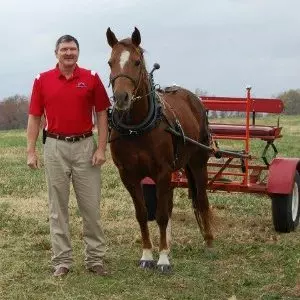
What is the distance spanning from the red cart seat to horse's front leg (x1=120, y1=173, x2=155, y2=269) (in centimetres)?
239

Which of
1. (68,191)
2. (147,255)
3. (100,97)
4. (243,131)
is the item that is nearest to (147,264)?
(147,255)

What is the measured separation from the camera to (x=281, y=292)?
4.98 meters

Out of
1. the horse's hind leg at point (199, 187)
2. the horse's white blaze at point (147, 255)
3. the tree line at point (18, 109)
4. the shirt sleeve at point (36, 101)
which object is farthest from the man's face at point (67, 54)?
the tree line at point (18, 109)

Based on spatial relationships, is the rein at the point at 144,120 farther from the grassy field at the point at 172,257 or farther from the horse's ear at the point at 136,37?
the grassy field at the point at 172,257

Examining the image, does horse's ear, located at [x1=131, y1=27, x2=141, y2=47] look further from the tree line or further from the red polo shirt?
the tree line

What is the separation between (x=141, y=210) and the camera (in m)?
5.84

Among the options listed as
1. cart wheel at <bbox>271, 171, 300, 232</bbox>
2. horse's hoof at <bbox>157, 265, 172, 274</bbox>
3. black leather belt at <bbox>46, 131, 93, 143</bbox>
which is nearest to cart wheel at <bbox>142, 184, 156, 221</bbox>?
cart wheel at <bbox>271, 171, 300, 232</bbox>

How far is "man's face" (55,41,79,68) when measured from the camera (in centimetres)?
511

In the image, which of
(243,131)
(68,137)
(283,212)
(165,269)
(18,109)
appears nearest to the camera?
(68,137)

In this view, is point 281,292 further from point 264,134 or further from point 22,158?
point 22,158

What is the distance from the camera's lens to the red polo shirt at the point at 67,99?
5.11 m

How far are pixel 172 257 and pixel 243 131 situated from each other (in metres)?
2.26

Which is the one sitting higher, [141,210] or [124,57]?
[124,57]

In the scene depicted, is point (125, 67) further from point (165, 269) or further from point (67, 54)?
point (165, 269)
